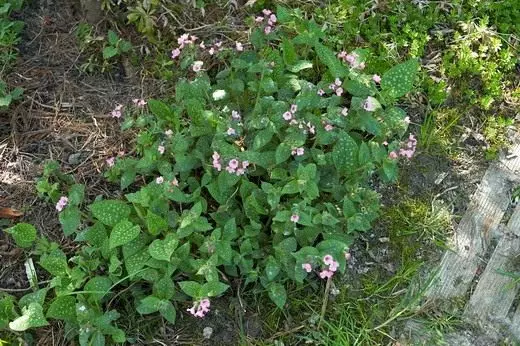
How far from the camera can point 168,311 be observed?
2361mm

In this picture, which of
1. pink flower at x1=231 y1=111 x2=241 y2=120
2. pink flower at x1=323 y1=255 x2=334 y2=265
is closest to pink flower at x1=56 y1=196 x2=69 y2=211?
pink flower at x1=231 y1=111 x2=241 y2=120

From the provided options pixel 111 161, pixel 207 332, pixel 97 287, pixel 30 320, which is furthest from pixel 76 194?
pixel 207 332

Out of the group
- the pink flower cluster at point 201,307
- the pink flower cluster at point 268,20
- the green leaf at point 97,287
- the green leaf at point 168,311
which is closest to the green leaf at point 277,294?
the pink flower cluster at point 201,307

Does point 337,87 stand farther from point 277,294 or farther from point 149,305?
point 149,305

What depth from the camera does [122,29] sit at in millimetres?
3047

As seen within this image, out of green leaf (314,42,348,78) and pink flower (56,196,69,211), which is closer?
pink flower (56,196,69,211)

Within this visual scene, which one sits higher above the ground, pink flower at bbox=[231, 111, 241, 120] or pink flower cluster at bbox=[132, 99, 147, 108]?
pink flower at bbox=[231, 111, 241, 120]

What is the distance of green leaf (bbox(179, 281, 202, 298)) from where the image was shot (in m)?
2.31

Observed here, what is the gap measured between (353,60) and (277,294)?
1.07 meters

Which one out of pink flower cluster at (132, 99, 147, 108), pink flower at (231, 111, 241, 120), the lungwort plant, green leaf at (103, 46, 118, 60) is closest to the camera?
the lungwort plant

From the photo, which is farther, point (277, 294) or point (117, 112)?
point (117, 112)

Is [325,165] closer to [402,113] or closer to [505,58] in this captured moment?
[402,113]

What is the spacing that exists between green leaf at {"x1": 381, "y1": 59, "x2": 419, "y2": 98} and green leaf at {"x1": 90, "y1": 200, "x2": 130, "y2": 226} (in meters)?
1.24

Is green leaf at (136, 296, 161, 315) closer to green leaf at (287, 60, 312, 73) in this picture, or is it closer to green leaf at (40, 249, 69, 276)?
green leaf at (40, 249, 69, 276)
